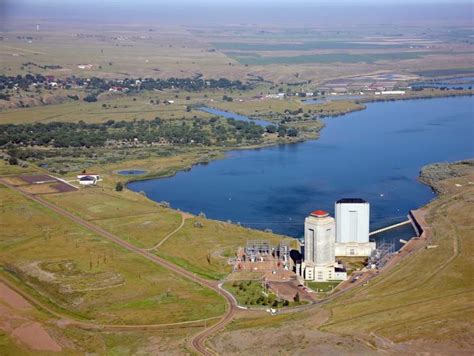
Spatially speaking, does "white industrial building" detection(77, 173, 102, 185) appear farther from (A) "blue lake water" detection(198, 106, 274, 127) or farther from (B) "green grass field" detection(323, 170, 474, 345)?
(A) "blue lake water" detection(198, 106, 274, 127)

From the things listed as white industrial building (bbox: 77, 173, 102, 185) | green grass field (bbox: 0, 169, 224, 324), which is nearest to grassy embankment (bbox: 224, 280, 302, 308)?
green grass field (bbox: 0, 169, 224, 324)

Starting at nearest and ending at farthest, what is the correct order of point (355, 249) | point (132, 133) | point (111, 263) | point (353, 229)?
point (111, 263)
point (355, 249)
point (353, 229)
point (132, 133)

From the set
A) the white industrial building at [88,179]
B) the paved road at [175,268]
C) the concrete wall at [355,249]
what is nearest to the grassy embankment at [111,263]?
the paved road at [175,268]

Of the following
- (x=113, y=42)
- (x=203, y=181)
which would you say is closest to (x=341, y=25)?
(x=113, y=42)

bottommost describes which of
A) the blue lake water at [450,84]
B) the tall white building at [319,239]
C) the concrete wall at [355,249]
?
the blue lake water at [450,84]

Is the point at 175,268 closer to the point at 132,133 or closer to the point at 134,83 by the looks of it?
the point at 132,133

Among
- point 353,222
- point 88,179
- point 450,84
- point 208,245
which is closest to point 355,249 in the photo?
point 353,222

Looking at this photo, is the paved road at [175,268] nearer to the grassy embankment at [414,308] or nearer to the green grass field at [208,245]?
the green grass field at [208,245]
